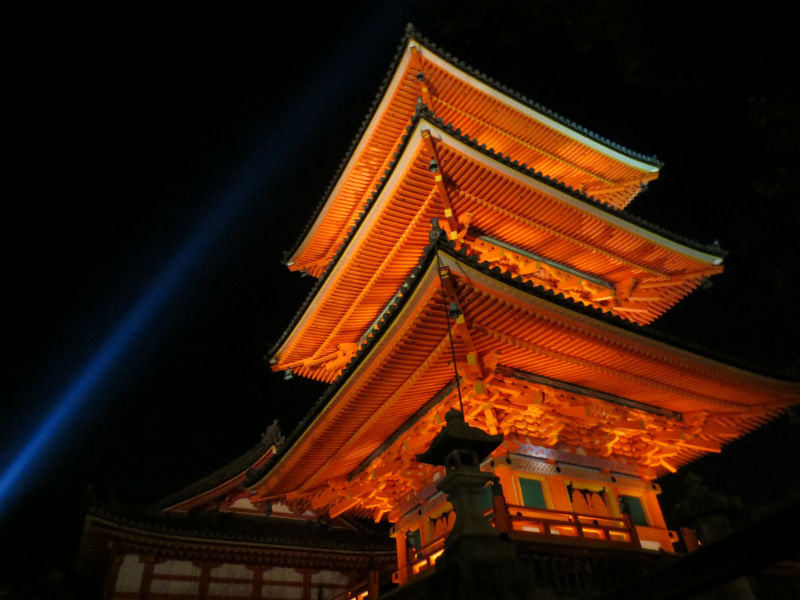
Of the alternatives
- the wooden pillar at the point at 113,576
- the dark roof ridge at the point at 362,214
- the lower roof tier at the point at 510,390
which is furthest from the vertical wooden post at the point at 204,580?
the dark roof ridge at the point at 362,214

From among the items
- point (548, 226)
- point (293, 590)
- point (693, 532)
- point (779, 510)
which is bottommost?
point (779, 510)

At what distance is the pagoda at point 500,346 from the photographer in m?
7.86

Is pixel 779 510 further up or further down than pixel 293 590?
further down

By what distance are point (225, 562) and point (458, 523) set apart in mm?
11818

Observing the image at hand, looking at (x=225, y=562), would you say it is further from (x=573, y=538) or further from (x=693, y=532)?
(x=693, y=532)

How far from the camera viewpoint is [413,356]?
8570 mm

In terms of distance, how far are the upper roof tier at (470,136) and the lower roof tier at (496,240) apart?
2282mm

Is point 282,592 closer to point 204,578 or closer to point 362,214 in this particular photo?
point 204,578

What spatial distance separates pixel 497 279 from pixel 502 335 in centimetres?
111

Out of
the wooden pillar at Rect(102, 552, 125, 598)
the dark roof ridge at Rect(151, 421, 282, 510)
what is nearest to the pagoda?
the wooden pillar at Rect(102, 552, 125, 598)

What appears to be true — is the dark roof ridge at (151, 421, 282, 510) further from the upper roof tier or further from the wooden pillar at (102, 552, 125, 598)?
the upper roof tier

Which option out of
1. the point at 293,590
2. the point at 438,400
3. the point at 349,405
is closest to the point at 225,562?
the point at 293,590

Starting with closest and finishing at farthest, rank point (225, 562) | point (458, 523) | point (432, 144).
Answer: point (458, 523) < point (432, 144) < point (225, 562)

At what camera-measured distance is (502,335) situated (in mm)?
8102
